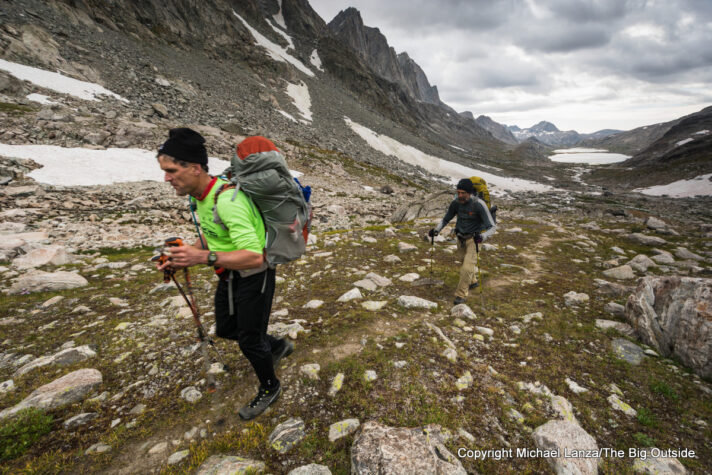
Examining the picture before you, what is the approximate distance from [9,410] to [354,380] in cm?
457

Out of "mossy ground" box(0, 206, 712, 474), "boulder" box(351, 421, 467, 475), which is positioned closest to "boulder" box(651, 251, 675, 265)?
"mossy ground" box(0, 206, 712, 474)

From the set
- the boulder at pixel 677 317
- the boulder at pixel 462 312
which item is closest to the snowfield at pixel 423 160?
the boulder at pixel 677 317

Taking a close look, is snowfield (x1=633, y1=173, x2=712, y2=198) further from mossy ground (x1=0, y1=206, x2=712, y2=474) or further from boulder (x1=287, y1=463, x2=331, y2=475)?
boulder (x1=287, y1=463, x2=331, y2=475)

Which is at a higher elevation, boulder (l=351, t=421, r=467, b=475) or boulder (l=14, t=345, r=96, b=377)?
boulder (l=351, t=421, r=467, b=475)

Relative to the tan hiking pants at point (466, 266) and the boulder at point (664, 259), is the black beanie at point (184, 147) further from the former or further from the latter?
the boulder at point (664, 259)

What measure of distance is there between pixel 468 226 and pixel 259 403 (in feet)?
21.7

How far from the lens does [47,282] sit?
729 centimetres

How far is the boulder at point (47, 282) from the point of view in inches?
277

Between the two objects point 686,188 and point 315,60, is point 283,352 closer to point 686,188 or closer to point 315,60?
point 686,188

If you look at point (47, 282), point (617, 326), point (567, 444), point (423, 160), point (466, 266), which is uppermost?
point (423, 160)

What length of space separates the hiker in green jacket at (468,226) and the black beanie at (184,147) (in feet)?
20.5

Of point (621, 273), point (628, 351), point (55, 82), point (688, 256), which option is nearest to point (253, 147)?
point (628, 351)

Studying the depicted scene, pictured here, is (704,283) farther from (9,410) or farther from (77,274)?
(77,274)

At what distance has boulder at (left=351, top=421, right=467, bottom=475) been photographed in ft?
9.04
